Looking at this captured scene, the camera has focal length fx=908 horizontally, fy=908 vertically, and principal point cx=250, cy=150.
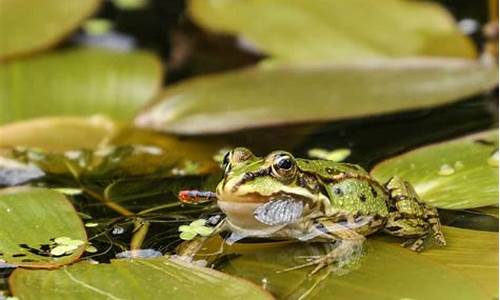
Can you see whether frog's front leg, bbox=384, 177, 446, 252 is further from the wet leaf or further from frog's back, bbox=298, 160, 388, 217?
the wet leaf

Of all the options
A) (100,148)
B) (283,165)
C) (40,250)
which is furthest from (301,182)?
(100,148)

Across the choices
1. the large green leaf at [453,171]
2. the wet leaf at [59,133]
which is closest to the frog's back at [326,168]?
the large green leaf at [453,171]

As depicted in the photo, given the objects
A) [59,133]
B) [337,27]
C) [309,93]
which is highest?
[337,27]

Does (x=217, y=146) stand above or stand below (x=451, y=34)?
below

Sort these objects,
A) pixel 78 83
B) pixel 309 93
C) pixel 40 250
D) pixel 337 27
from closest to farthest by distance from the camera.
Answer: pixel 40 250 → pixel 309 93 → pixel 78 83 → pixel 337 27

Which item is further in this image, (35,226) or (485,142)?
(485,142)

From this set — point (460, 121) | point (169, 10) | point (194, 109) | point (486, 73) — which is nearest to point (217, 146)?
point (194, 109)

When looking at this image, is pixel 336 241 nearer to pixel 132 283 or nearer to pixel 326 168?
pixel 326 168

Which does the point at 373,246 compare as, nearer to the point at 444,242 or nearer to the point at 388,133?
the point at 444,242
